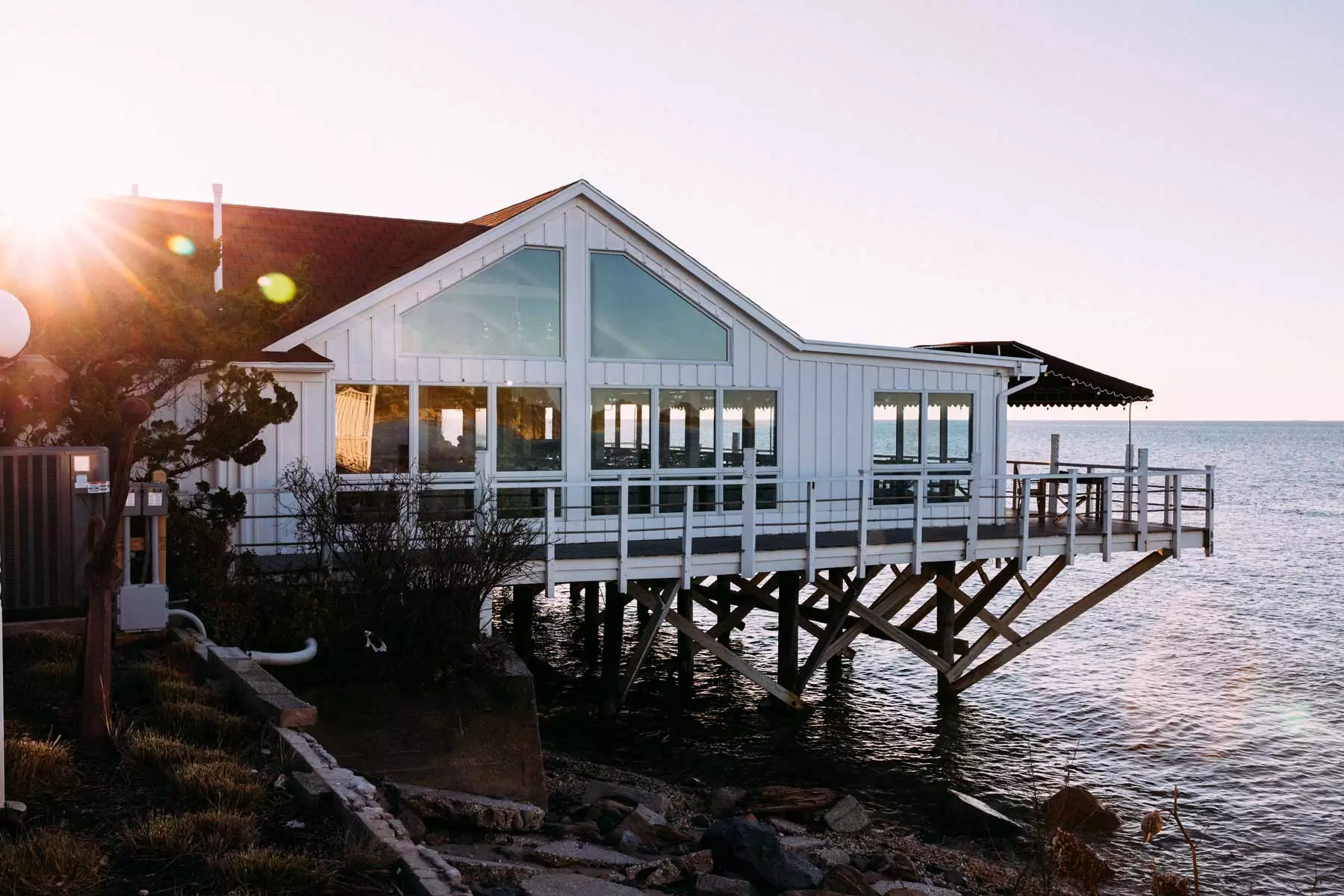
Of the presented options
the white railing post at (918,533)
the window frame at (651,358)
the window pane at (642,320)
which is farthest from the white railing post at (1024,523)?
the window pane at (642,320)

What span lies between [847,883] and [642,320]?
8841 millimetres

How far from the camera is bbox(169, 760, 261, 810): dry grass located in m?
6.59

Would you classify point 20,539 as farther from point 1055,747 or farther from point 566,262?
point 1055,747

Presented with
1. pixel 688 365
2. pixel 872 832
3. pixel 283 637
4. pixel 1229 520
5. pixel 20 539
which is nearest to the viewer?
pixel 20 539

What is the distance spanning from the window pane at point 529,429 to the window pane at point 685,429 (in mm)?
1536

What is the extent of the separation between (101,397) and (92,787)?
17.2 feet

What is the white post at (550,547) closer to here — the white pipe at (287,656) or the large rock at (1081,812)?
the white pipe at (287,656)

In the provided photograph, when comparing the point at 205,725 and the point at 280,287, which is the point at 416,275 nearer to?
the point at 280,287

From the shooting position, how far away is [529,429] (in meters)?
15.5

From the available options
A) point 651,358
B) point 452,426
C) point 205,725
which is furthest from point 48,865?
point 651,358

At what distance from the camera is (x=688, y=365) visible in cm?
1641

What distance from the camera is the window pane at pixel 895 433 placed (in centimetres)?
1802

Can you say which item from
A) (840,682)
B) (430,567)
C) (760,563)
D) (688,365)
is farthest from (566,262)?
(840,682)

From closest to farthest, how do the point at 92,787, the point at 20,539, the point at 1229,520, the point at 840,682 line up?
1. the point at 92,787
2. the point at 20,539
3. the point at 840,682
4. the point at 1229,520
